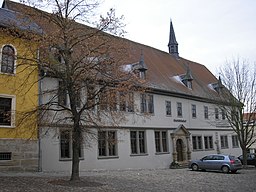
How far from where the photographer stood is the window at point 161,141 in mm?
29858

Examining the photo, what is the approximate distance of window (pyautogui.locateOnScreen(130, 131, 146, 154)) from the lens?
27.6 metres

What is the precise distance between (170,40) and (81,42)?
1260 inches

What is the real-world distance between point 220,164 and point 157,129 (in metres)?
6.79

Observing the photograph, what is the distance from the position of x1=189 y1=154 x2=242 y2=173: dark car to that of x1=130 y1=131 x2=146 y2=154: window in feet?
14.7

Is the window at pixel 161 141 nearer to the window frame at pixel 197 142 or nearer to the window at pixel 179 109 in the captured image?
the window at pixel 179 109

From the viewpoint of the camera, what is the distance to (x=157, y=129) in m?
29.9

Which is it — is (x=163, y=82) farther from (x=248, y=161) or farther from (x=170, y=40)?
(x=170, y=40)

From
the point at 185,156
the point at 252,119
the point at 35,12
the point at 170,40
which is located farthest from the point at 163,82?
the point at 35,12

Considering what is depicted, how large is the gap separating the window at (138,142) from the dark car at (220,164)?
176 inches

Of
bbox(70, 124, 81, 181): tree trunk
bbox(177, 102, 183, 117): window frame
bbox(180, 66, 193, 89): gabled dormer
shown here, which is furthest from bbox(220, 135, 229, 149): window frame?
bbox(70, 124, 81, 181): tree trunk

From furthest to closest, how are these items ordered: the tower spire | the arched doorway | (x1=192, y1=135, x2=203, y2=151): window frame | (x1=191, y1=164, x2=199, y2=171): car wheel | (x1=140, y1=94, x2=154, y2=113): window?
the tower spire → (x1=192, y1=135, x2=203, y2=151): window frame → the arched doorway → (x1=140, y1=94, x2=154, y2=113): window → (x1=191, y1=164, x2=199, y2=171): car wheel

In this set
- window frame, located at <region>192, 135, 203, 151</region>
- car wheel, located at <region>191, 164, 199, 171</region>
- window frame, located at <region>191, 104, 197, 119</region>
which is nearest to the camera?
car wheel, located at <region>191, 164, 199, 171</region>

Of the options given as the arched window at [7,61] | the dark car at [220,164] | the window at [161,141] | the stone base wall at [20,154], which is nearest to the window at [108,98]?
the arched window at [7,61]

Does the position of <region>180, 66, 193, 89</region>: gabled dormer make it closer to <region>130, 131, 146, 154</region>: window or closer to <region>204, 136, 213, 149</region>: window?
<region>204, 136, 213, 149</region>: window
